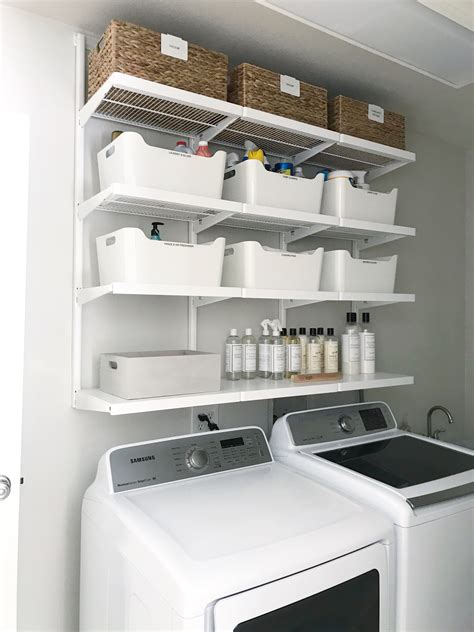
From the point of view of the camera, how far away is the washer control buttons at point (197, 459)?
1.73 metres

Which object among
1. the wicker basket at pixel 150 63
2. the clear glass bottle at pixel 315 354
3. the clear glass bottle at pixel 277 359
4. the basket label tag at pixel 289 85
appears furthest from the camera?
the clear glass bottle at pixel 315 354

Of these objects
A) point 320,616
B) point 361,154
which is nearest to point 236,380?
point 320,616

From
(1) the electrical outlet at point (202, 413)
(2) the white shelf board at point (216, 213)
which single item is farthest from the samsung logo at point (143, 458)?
(2) the white shelf board at point (216, 213)

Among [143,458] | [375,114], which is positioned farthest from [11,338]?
[375,114]

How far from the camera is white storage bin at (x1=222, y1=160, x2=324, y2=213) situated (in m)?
1.87

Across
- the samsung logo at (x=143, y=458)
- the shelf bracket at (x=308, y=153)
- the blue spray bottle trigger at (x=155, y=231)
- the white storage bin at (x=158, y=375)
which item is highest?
the shelf bracket at (x=308, y=153)

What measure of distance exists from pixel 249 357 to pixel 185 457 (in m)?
0.50

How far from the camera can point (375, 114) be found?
87.0 inches

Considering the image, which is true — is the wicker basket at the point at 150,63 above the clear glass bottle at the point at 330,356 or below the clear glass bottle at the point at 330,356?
above

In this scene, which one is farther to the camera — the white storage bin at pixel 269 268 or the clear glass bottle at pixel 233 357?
the clear glass bottle at pixel 233 357

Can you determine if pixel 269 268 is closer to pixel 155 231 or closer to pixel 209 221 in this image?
pixel 209 221

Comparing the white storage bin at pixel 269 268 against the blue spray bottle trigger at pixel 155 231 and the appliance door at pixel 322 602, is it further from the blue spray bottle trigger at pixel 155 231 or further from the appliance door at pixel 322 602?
the appliance door at pixel 322 602

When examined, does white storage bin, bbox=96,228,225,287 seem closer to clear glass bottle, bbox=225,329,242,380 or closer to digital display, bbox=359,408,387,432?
clear glass bottle, bbox=225,329,242,380

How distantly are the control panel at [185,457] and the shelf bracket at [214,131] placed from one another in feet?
3.80
